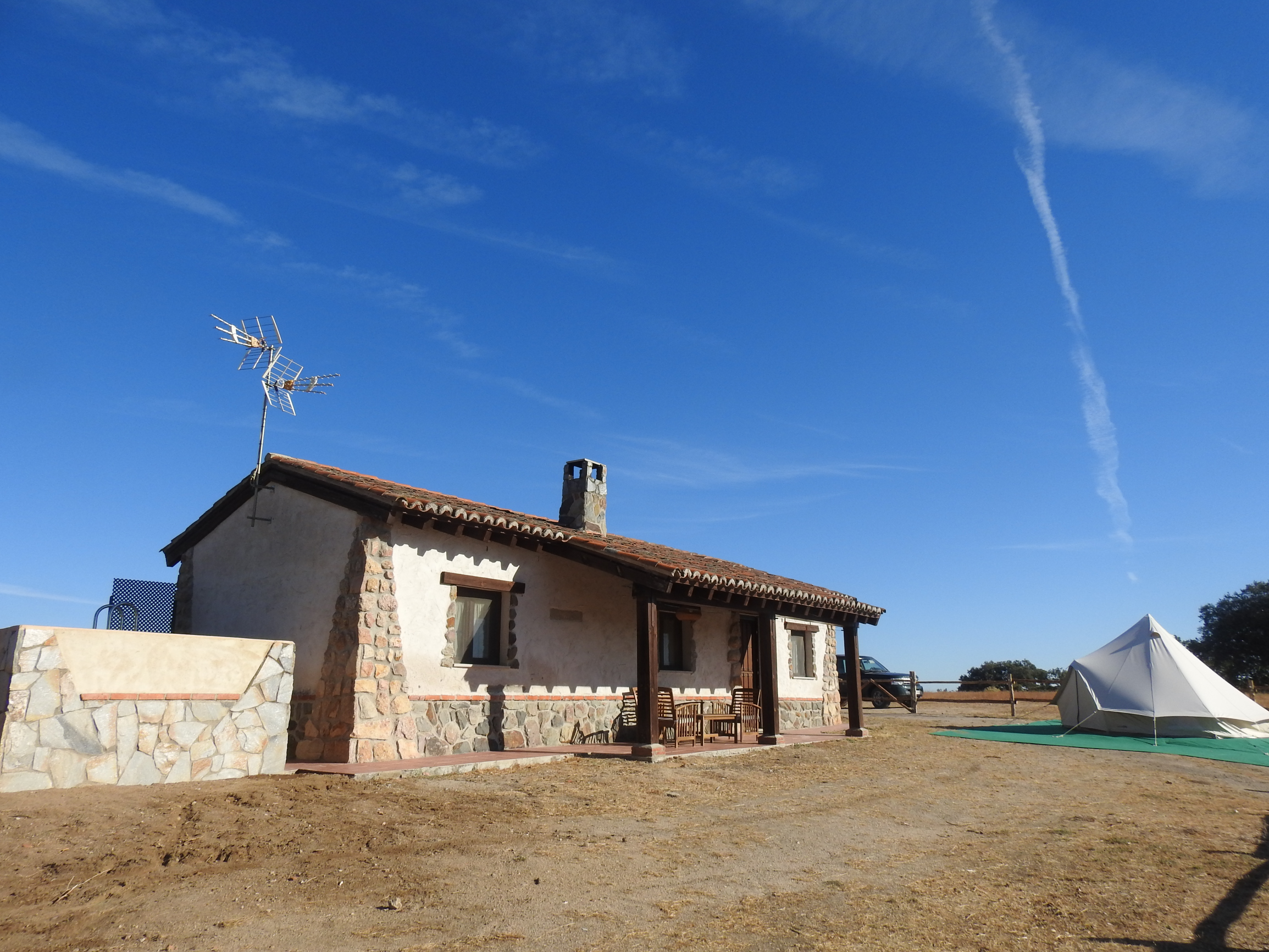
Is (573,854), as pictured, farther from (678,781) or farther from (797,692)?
(797,692)

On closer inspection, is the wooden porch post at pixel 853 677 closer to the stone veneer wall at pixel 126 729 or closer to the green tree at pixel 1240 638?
the stone veneer wall at pixel 126 729

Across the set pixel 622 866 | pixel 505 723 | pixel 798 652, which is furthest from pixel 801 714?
pixel 622 866

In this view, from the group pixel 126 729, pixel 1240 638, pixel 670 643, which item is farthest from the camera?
pixel 1240 638

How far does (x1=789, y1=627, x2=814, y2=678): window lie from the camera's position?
18.6 metres

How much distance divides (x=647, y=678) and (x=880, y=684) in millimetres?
16272

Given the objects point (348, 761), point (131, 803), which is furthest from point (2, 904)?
point (348, 761)

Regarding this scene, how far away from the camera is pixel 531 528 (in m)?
11.9

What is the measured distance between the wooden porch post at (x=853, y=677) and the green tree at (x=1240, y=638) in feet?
95.2

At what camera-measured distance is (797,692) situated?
1819 centimetres

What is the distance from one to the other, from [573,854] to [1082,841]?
4213 mm

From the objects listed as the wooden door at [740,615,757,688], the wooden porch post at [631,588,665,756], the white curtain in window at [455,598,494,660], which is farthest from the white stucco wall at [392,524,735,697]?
the wooden porch post at [631,588,665,756]

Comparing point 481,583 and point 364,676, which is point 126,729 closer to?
point 364,676

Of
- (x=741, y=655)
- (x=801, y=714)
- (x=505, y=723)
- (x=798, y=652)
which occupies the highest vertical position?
(x=798, y=652)

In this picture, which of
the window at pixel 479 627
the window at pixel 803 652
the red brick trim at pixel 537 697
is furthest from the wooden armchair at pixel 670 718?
the window at pixel 803 652
